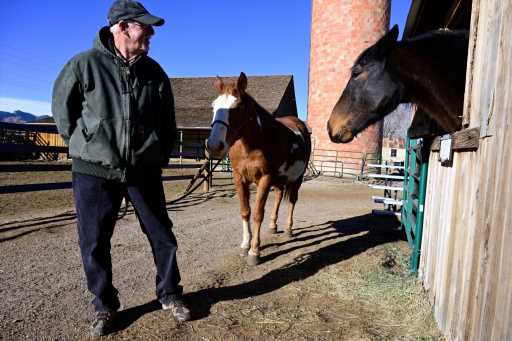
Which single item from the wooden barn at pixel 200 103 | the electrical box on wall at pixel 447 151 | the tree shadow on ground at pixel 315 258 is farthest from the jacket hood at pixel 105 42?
the wooden barn at pixel 200 103

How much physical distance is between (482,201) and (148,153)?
74.1 inches

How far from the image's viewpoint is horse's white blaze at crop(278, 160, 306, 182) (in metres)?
4.29

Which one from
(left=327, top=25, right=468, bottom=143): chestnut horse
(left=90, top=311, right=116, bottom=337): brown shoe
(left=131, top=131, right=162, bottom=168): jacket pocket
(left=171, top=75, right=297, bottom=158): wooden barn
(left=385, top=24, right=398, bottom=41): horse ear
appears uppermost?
(left=171, top=75, right=297, bottom=158): wooden barn

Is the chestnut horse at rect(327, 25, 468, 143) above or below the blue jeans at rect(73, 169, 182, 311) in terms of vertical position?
above

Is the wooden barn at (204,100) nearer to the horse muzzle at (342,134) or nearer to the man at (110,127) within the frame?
the horse muzzle at (342,134)

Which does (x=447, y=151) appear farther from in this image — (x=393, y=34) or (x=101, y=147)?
(x=101, y=147)

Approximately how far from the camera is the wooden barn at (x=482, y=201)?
4.40 ft

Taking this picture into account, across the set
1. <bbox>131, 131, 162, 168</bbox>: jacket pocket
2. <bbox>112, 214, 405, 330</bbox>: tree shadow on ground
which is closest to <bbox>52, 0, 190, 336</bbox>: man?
<bbox>131, 131, 162, 168</bbox>: jacket pocket

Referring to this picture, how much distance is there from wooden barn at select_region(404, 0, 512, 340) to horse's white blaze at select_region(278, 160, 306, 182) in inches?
84.1

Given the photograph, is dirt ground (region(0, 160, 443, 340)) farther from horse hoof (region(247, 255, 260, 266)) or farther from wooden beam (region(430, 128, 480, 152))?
wooden beam (region(430, 128, 480, 152))

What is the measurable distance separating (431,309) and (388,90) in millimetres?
1723

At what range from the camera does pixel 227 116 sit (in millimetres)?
3281

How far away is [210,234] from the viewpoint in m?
5.06

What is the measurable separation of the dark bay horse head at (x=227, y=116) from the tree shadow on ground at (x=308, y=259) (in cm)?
128
